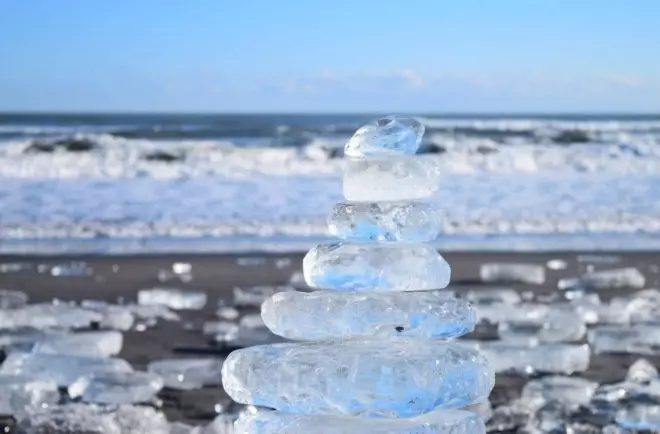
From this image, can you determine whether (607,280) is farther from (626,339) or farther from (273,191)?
(273,191)

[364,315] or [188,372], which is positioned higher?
[364,315]

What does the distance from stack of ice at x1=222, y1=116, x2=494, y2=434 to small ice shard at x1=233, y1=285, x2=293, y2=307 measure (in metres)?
4.00

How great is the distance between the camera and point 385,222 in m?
1.73

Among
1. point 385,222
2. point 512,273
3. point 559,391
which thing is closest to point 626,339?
point 559,391

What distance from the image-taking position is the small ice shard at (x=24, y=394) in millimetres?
3418

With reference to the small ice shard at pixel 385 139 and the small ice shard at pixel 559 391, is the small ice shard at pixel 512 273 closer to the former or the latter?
the small ice shard at pixel 559 391

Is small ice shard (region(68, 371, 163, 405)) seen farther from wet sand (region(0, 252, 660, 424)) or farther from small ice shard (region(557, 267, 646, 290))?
small ice shard (region(557, 267, 646, 290))


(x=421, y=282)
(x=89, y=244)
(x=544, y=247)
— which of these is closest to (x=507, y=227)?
(x=544, y=247)

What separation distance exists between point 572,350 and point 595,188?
10.5 meters

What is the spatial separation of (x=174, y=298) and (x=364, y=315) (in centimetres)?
432

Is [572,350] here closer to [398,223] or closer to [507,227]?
[398,223]

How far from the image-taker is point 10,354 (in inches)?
168

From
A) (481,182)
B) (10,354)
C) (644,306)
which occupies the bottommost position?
(10,354)

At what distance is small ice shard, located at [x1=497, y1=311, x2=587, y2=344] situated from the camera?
15.2 feet
